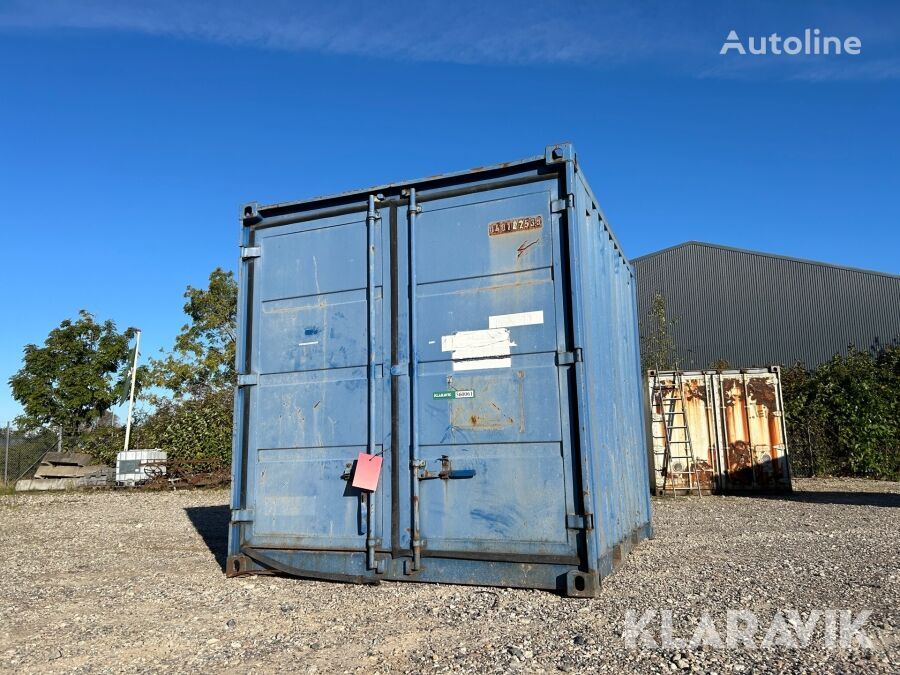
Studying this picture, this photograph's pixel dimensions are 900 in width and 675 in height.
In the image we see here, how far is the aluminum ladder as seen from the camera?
13156mm

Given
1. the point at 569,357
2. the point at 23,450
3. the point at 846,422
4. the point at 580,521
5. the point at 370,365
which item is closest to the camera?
the point at 580,521

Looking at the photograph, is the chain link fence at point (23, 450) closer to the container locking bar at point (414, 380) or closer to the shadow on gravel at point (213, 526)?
the shadow on gravel at point (213, 526)

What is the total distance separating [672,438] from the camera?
13.4 meters

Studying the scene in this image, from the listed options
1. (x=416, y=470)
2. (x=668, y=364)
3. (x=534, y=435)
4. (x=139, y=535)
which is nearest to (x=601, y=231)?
(x=534, y=435)

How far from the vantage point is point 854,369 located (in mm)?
17734

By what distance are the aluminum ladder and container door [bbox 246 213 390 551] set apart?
931 cm

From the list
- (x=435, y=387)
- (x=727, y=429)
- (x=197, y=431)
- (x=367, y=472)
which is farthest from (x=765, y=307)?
(x=367, y=472)

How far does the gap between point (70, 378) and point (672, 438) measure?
22123 mm

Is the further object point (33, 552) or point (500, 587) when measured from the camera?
point (33, 552)

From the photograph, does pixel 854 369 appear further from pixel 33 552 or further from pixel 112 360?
pixel 112 360

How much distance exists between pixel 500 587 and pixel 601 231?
3413 mm

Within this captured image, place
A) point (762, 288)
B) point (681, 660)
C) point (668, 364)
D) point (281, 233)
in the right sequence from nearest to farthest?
point (681, 660) < point (281, 233) < point (668, 364) < point (762, 288)

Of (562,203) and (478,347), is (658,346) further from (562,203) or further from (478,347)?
(478,347)

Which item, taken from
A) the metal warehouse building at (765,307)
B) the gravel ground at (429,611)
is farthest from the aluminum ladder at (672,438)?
the metal warehouse building at (765,307)
